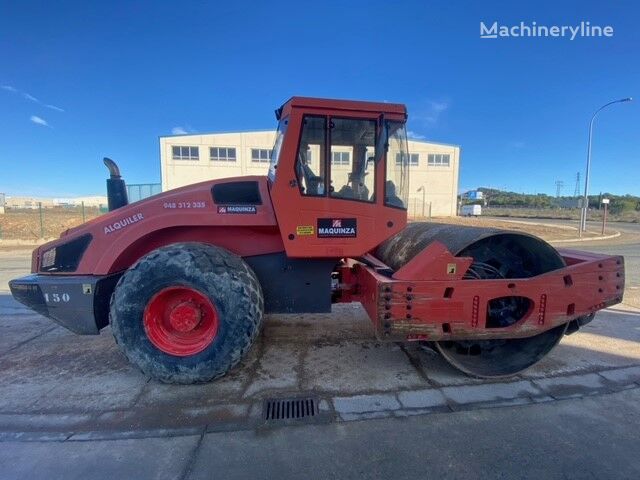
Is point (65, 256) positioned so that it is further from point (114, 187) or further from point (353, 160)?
point (353, 160)

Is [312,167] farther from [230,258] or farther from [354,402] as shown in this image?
[354,402]

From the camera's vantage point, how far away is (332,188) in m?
3.58

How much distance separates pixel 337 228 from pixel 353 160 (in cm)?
73

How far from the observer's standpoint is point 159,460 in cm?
244

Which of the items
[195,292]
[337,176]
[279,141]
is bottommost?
[195,292]

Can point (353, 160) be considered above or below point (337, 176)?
above

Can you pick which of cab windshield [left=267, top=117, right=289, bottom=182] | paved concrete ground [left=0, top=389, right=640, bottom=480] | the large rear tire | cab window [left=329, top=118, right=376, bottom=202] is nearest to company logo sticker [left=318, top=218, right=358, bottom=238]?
cab window [left=329, top=118, right=376, bottom=202]

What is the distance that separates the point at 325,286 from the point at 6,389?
3.19m

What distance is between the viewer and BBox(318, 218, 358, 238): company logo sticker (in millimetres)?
3568

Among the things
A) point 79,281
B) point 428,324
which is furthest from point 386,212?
point 79,281

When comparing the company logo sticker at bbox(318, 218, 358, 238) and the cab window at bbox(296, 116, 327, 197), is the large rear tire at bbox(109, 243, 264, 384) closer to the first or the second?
the company logo sticker at bbox(318, 218, 358, 238)

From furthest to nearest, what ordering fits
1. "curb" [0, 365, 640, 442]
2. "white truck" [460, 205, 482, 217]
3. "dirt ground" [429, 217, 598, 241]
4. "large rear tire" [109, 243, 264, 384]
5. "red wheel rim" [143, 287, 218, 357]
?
"white truck" [460, 205, 482, 217]
"dirt ground" [429, 217, 598, 241]
"red wheel rim" [143, 287, 218, 357]
"large rear tire" [109, 243, 264, 384]
"curb" [0, 365, 640, 442]

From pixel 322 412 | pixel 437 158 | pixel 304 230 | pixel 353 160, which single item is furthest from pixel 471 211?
pixel 322 412

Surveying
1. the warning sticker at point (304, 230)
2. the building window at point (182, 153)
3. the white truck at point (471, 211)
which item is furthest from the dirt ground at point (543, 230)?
the white truck at point (471, 211)
